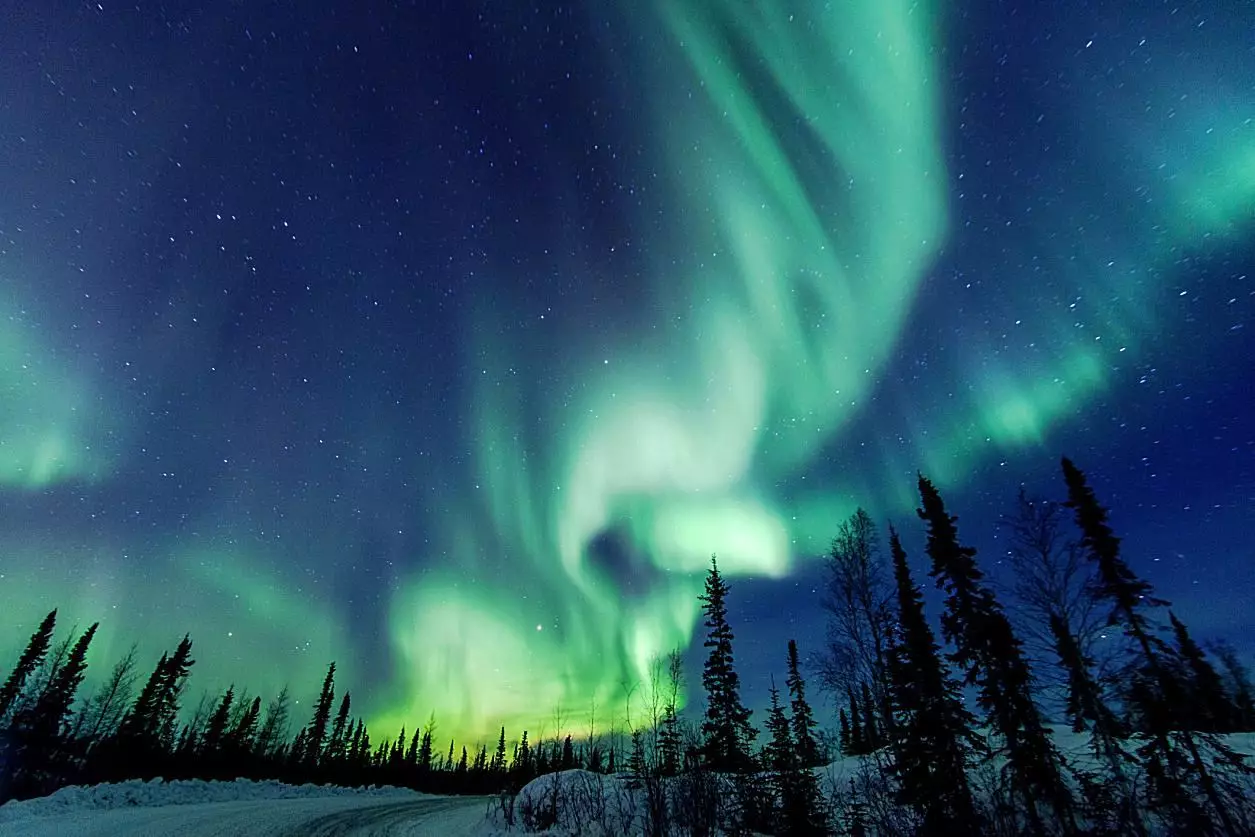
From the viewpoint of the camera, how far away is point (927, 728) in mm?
23547

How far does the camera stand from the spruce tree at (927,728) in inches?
848

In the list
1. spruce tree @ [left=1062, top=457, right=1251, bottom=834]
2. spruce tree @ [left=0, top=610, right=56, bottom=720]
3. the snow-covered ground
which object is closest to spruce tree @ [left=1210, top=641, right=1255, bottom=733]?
spruce tree @ [left=1062, top=457, right=1251, bottom=834]

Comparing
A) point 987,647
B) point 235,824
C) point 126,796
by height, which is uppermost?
point 987,647

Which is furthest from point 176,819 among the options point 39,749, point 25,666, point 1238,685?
point 1238,685

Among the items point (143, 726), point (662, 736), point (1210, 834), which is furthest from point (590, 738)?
point (143, 726)

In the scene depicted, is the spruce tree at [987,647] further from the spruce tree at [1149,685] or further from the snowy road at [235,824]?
the snowy road at [235,824]

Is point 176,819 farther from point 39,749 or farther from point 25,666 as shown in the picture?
point 25,666

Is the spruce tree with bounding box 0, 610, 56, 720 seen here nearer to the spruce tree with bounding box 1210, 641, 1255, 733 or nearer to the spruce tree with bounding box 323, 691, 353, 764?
the spruce tree with bounding box 323, 691, 353, 764

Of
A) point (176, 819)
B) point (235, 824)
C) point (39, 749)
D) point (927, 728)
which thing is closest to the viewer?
point (235, 824)

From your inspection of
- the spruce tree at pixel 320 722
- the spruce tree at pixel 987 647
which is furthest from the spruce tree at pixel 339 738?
the spruce tree at pixel 987 647

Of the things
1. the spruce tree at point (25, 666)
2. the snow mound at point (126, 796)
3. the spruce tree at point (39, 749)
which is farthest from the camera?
the spruce tree at point (25, 666)

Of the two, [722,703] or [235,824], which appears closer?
[235,824]

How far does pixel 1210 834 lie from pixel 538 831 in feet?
43.0

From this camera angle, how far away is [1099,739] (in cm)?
1845
